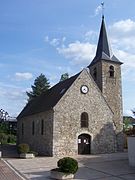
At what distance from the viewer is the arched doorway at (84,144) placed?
27.5 m

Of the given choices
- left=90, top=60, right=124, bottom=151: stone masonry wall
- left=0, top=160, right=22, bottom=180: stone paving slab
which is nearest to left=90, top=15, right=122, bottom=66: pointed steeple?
left=90, top=60, right=124, bottom=151: stone masonry wall

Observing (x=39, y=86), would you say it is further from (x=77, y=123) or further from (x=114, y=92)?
(x=77, y=123)

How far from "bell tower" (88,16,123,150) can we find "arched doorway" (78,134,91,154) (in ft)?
19.6

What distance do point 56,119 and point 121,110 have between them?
1104 centimetres

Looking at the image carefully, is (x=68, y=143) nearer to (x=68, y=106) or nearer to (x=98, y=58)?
(x=68, y=106)

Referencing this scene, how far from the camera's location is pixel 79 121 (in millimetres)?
27562

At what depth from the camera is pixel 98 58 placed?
35.0 m

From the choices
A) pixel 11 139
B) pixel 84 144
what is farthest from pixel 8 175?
pixel 11 139

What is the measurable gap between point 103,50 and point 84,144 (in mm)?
13298

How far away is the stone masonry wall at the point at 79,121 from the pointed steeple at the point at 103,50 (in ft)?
23.5

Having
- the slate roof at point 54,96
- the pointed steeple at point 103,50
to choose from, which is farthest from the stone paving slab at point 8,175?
the pointed steeple at point 103,50

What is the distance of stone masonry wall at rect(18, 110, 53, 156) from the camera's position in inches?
1059

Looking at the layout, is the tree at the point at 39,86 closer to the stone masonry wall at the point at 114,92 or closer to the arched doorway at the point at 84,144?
the stone masonry wall at the point at 114,92

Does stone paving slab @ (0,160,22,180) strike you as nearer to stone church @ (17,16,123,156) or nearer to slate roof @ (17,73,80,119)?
stone church @ (17,16,123,156)
